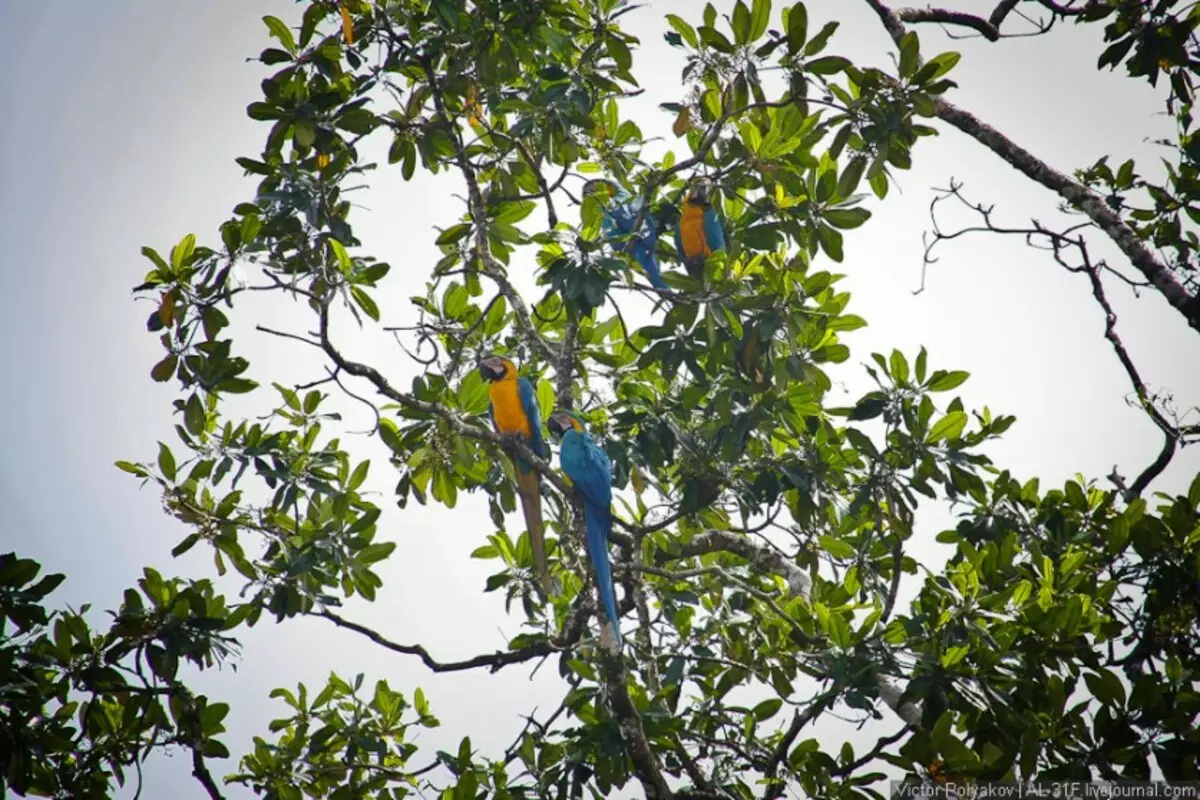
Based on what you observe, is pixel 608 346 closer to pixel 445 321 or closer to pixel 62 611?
pixel 445 321

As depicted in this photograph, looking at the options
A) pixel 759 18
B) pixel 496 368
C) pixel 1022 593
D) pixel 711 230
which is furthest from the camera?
pixel 711 230

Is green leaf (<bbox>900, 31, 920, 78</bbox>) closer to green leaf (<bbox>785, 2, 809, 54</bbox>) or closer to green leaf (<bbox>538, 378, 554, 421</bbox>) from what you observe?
green leaf (<bbox>785, 2, 809, 54</bbox>)

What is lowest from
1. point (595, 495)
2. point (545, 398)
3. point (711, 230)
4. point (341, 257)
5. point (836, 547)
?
point (836, 547)

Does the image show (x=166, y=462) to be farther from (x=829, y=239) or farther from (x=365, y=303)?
(x=829, y=239)

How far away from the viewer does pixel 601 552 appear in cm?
320

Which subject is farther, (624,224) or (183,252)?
(624,224)

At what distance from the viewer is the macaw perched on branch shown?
9.38ft

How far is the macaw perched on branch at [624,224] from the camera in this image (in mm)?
2859

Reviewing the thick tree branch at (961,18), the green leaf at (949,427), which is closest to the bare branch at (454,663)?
the green leaf at (949,427)

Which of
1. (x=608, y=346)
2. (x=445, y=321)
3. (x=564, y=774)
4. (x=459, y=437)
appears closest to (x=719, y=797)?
(x=564, y=774)

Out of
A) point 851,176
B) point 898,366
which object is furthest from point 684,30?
point 898,366

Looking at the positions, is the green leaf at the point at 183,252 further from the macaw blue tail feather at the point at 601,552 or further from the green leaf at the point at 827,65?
the green leaf at the point at 827,65

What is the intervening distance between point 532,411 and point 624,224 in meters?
0.92

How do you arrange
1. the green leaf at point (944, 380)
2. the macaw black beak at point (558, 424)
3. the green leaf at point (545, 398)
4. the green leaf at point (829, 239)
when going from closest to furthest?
1. the green leaf at point (829, 239)
2. the green leaf at point (944, 380)
3. the macaw black beak at point (558, 424)
4. the green leaf at point (545, 398)
